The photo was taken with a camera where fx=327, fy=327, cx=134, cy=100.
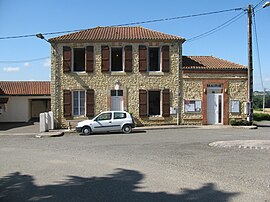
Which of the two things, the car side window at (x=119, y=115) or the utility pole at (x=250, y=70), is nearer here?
the car side window at (x=119, y=115)

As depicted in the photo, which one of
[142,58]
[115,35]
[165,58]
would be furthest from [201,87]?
[115,35]

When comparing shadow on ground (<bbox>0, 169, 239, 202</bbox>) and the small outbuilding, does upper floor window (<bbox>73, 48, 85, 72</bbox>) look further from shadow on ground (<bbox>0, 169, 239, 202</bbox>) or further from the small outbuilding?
shadow on ground (<bbox>0, 169, 239, 202</bbox>)

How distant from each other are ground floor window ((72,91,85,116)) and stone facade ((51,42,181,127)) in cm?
37

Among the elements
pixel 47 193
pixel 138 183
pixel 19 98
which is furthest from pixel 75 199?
pixel 19 98

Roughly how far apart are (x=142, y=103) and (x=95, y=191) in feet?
53.3

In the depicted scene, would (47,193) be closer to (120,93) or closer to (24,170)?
(24,170)

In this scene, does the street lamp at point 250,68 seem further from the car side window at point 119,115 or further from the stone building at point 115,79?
the car side window at point 119,115

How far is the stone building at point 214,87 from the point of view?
2234 centimetres

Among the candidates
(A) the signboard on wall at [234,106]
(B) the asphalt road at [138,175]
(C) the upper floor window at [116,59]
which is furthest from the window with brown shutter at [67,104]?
(A) the signboard on wall at [234,106]

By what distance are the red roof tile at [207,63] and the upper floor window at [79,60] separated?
7.05m

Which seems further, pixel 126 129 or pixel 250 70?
pixel 250 70

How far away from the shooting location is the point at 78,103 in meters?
22.5

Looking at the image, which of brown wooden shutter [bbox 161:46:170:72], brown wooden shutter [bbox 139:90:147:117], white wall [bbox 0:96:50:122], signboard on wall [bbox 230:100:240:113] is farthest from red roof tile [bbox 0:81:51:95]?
signboard on wall [bbox 230:100:240:113]

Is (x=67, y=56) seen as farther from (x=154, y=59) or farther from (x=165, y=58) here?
(x=165, y=58)
